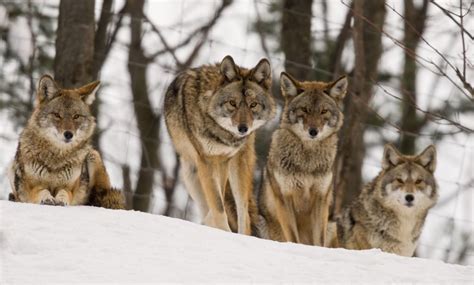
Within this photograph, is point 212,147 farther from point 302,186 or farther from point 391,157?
point 391,157

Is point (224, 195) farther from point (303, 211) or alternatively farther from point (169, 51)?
point (169, 51)

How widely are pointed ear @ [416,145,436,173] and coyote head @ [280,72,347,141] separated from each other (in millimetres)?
974

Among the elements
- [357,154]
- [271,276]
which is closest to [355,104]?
[357,154]

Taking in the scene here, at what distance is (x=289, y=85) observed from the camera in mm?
8852

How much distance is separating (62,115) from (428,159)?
3407mm

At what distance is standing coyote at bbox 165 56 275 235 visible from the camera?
8461 mm

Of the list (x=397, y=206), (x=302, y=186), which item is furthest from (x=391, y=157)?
(x=302, y=186)

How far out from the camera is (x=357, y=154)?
37.7 feet

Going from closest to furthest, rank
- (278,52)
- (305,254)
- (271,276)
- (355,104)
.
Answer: (271,276) → (305,254) → (355,104) → (278,52)

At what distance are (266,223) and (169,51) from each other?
5.70 meters

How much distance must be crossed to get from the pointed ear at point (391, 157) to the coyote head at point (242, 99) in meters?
1.32

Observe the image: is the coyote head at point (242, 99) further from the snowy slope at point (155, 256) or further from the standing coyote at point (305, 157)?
the snowy slope at point (155, 256)

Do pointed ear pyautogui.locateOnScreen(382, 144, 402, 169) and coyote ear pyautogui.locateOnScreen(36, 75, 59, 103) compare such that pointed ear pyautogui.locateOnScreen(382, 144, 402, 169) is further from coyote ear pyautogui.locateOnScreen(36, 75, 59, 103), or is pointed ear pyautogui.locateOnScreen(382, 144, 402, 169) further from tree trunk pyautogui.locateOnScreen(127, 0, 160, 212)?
tree trunk pyautogui.locateOnScreen(127, 0, 160, 212)

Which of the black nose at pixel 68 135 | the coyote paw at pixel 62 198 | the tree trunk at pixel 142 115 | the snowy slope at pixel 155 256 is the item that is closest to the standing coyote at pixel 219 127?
the black nose at pixel 68 135
